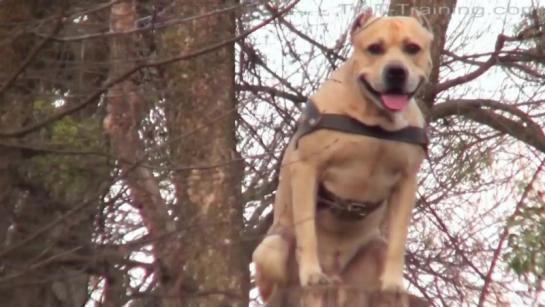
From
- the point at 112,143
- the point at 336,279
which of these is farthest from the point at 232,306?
the point at 336,279

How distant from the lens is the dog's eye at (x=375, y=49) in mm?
7453

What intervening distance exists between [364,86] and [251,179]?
327cm

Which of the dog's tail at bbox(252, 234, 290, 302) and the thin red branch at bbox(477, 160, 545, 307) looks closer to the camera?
the dog's tail at bbox(252, 234, 290, 302)

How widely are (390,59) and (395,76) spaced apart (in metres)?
0.11

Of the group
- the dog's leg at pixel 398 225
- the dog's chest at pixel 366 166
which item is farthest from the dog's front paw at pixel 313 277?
the dog's chest at pixel 366 166

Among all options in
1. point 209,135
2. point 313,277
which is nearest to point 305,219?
point 313,277

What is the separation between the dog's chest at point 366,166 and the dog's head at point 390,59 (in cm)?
21

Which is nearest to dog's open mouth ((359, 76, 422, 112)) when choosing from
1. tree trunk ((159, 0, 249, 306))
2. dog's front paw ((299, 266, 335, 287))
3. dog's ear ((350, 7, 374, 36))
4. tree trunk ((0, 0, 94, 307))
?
dog's ear ((350, 7, 374, 36))

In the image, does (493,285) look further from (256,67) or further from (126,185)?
(126,185)

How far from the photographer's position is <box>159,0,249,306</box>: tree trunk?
9586 millimetres

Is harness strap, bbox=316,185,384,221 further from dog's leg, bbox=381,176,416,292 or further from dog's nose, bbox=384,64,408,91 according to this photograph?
dog's nose, bbox=384,64,408,91

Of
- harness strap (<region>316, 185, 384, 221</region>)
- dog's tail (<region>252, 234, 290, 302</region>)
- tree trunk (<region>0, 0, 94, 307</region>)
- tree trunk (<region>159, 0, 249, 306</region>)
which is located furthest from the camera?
tree trunk (<region>159, 0, 249, 306</region>)

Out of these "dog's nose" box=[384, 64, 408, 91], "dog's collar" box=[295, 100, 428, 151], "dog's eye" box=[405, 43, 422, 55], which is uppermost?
"dog's eye" box=[405, 43, 422, 55]

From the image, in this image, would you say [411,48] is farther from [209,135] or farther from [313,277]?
[209,135]
